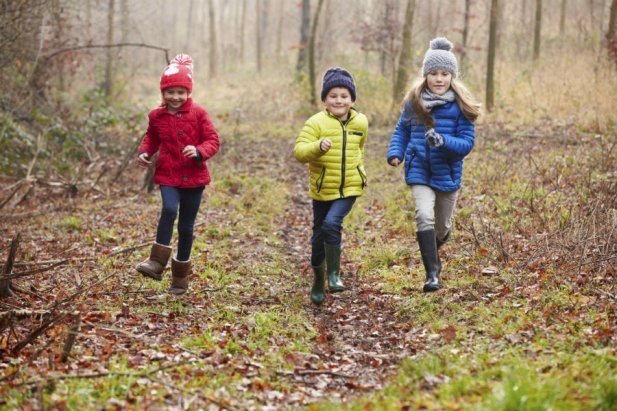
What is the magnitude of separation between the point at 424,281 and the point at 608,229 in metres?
1.88

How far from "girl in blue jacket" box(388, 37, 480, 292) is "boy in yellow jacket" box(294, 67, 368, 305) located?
1.32 ft

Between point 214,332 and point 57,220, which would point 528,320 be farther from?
point 57,220

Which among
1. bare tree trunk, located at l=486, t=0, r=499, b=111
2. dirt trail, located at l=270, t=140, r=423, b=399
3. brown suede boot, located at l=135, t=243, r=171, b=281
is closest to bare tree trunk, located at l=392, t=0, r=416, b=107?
bare tree trunk, located at l=486, t=0, r=499, b=111

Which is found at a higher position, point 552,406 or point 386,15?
point 386,15

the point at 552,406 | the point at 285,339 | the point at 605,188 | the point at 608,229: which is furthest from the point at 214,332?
the point at 605,188

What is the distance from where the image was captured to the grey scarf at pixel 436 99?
615 centimetres

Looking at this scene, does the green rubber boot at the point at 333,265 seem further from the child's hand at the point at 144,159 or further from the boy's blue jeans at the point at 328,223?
the child's hand at the point at 144,159

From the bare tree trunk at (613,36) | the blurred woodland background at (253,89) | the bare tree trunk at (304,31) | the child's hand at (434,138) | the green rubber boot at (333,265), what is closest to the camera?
the child's hand at (434,138)

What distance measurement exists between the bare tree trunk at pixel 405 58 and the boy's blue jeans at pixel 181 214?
1208cm

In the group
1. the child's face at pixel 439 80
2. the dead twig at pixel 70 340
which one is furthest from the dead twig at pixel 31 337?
the child's face at pixel 439 80

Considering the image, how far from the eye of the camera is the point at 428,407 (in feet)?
12.4

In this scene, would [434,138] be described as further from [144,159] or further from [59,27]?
[59,27]

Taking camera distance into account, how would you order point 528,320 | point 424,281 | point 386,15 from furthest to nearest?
point 386,15 < point 424,281 < point 528,320

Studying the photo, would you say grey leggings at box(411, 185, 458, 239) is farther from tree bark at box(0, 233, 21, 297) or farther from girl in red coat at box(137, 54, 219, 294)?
tree bark at box(0, 233, 21, 297)
